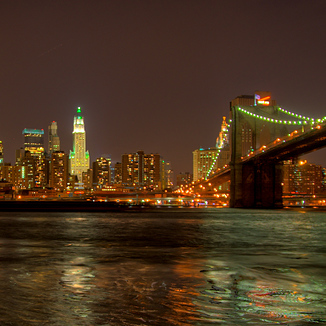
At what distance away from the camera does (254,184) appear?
69562mm

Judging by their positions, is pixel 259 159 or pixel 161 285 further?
pixel 259 159

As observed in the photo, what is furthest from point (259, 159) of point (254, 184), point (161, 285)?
point (161, 285)

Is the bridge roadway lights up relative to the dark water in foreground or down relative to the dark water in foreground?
up

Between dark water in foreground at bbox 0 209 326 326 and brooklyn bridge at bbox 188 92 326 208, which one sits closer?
dark water in foreground at bbox 0 209 326 326

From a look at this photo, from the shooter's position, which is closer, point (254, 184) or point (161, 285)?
point (161, 285)

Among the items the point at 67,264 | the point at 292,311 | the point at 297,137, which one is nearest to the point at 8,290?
the point at 67,264

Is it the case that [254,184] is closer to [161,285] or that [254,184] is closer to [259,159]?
[259,159]

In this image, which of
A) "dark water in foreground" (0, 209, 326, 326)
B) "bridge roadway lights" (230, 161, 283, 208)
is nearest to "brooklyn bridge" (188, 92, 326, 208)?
"bridge roadway lights" (230, 161, 283, 208)

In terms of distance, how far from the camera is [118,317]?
7363mm

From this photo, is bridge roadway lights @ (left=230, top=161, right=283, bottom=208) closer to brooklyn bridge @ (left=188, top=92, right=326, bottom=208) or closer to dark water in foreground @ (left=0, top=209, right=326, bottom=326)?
brooklyn bridge @ (left=188, top=92, right=326, bottom=208)

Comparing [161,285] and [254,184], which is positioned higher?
[254,184]

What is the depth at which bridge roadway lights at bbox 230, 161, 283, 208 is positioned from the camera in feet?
225

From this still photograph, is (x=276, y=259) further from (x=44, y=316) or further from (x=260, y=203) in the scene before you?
(x=260, y=203)

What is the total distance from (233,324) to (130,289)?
9.67 feet
